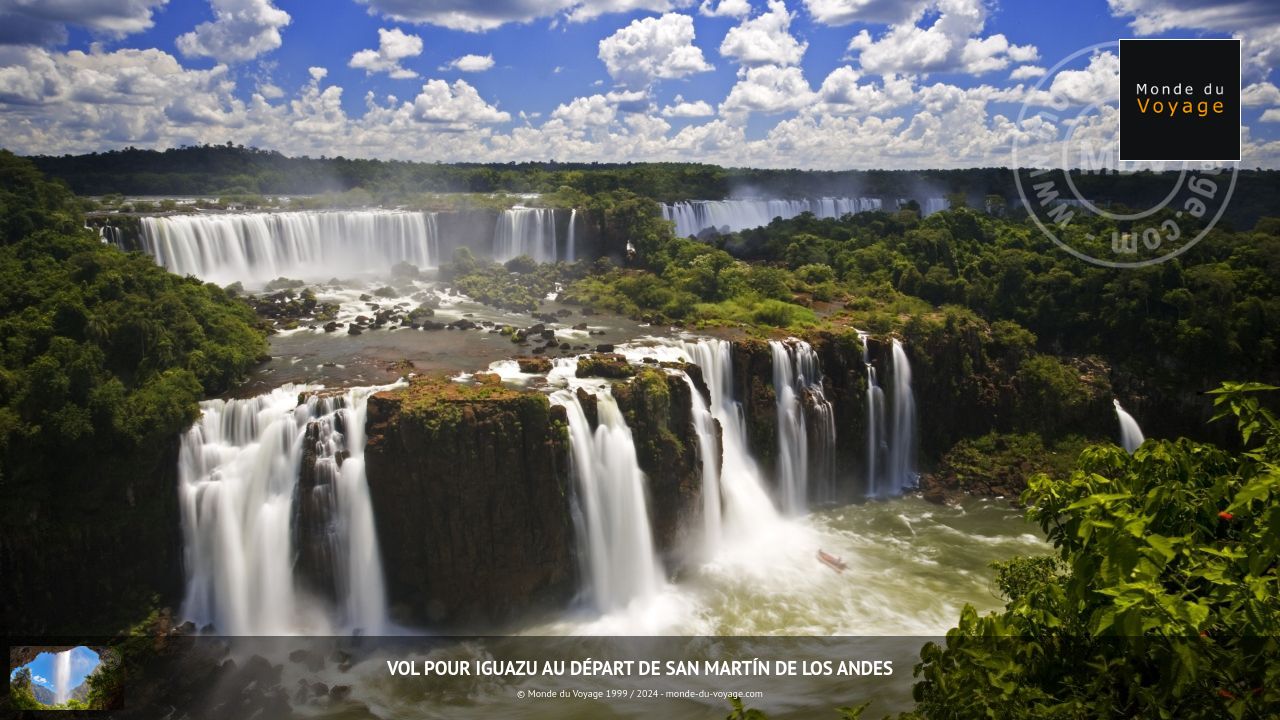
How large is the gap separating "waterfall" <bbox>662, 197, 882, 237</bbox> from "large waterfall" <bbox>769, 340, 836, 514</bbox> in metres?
27.6

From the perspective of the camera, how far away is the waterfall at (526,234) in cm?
4369

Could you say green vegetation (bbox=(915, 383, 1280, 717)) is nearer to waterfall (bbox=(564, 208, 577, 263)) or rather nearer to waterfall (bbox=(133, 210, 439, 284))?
waterfall (bbox=(133, 210, 439, 284))

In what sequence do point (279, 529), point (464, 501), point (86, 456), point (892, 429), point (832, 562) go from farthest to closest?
point (892, 429) < point (832, 562) < point (464, 501) < point (279, 529) < point (86, 456)

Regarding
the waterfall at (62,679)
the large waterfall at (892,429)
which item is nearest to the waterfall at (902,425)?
the large waterfall at (892,429)

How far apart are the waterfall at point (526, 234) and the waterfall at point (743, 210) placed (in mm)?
10788

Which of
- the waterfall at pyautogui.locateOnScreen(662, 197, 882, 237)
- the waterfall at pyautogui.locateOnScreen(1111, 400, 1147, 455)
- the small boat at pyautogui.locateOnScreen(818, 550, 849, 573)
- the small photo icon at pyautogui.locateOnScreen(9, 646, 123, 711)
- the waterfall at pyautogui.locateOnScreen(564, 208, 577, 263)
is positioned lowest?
the small boat at pyautogui.locateOnScreen(818, 550, 849, 573)

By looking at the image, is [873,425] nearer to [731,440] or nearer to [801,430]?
[801,430]

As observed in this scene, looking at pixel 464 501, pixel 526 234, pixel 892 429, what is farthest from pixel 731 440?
pixel 526 234

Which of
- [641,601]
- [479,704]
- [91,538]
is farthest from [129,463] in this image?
[641,601]

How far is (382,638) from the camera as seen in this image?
18.5m

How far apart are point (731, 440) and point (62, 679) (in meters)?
18.0

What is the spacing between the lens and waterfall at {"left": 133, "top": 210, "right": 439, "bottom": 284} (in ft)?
111

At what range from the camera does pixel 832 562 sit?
22484mm

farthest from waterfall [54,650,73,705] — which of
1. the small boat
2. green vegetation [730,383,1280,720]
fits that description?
the small boat
